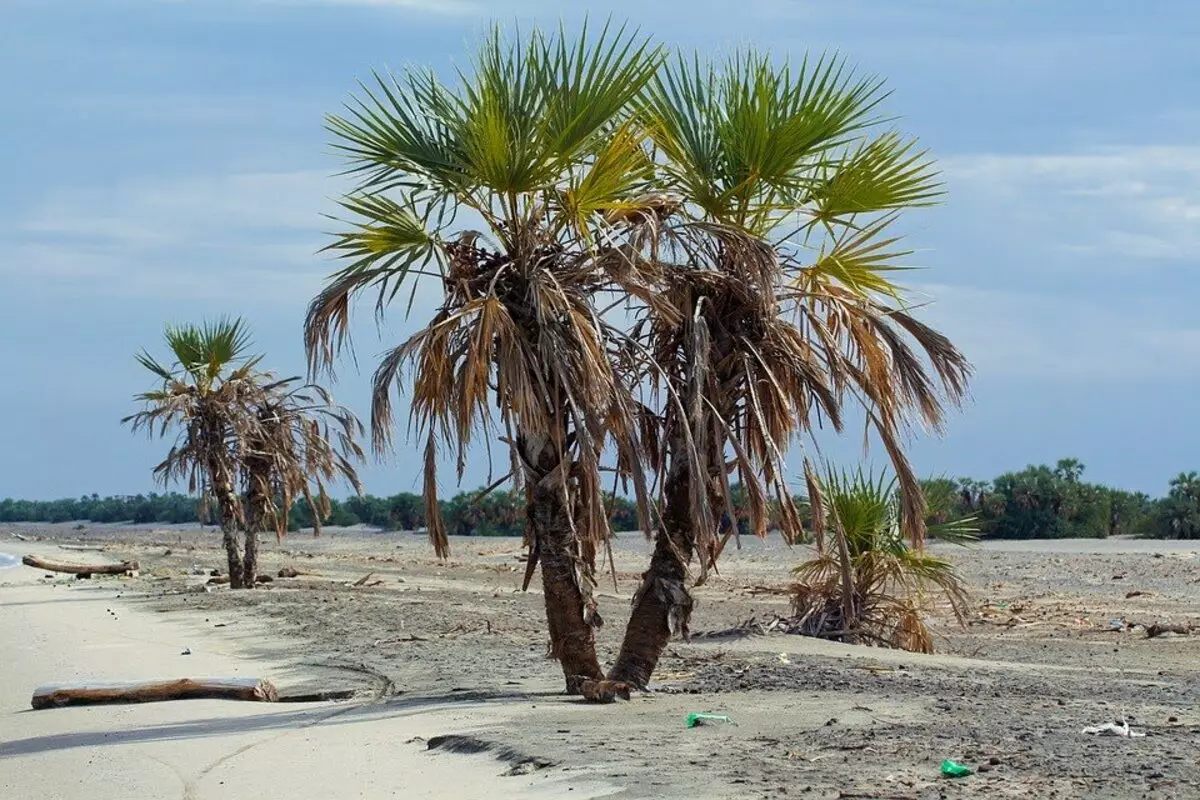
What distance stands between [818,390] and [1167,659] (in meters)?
7.13

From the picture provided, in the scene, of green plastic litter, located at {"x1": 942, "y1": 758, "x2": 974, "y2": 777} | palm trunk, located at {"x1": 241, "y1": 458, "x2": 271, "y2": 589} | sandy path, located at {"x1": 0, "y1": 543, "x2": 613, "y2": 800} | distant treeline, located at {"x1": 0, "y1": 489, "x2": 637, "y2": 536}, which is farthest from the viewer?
distant treeline, located at {"x1": 0, "y1": 489, "x2": 637, "y2": 536}

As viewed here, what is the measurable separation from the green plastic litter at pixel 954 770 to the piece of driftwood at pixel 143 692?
5643mm

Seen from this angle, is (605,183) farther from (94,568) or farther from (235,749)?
(94,568)

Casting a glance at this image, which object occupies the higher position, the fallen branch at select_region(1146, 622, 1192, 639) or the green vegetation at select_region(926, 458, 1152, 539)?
the green vegetation at select_region(926, 458, 1152, 539)

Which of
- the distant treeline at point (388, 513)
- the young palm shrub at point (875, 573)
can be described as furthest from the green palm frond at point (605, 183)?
the distant treeline at point (388, 513)

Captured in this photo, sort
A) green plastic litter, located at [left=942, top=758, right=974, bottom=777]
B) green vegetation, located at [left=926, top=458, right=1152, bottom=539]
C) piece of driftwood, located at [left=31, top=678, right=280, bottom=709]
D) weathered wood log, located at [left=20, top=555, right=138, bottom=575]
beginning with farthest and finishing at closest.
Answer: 1. green vegetation, located at [left=926, top=458, right=1152, bottom=539]
2. weathered wood log, located at [left=20, top=555, right=138, bottom=575]
3. piece of driftwood, located at [left=31, top=678, right=280, bottom=709]
4. green plastic litter, located at [left=942, top=758, right=974, bottom=777]

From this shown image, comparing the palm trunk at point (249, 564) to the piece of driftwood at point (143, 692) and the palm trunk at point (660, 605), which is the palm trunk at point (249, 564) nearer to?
the piece of driftwood at point (143, 692)

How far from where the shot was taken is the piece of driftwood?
10961 mm

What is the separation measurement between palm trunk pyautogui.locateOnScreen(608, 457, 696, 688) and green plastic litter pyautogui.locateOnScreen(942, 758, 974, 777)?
136 inches

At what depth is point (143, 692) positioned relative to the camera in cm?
1103

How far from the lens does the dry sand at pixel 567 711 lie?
23.5 ft

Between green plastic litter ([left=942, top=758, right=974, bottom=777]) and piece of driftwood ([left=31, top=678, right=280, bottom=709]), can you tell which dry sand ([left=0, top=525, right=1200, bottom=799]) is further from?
piece of driftwood ([left=31, top=678, right=280, bottom=709])

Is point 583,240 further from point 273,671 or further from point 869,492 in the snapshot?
point 869,492

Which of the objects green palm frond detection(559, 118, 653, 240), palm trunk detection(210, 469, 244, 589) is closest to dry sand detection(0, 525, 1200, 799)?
palm trunk detection(210, 469, 244, 589)
